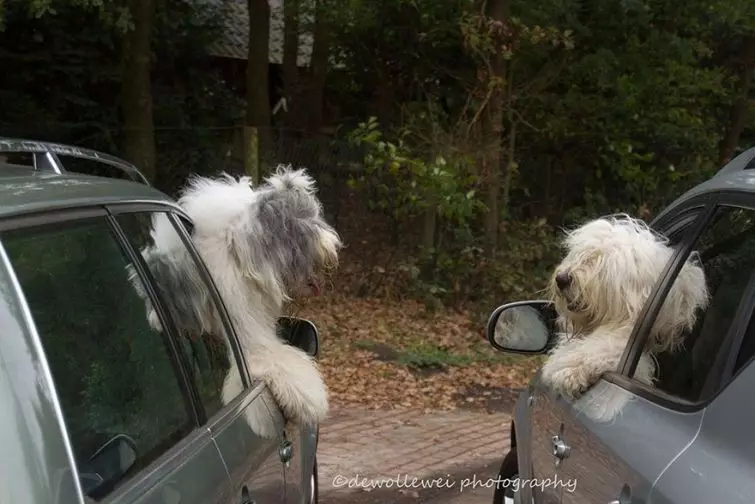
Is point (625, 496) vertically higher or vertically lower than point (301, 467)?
higher

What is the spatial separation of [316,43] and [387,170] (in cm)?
461

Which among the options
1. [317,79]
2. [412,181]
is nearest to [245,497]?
[412,181]

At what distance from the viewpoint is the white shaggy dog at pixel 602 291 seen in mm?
3113

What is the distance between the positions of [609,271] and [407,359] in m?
5.81

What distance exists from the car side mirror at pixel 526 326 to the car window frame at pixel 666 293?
2.49ft

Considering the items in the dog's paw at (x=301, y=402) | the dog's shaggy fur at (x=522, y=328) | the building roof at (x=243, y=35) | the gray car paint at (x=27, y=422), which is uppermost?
the building roof at (x=243, y=35)

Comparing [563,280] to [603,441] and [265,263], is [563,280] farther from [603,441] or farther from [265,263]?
[265,263]

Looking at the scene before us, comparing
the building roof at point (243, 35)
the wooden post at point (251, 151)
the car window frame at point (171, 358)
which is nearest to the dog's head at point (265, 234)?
the car window frame at point (171, 358)

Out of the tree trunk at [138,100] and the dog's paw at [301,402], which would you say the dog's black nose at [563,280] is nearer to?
the dog's paw at [301,402]

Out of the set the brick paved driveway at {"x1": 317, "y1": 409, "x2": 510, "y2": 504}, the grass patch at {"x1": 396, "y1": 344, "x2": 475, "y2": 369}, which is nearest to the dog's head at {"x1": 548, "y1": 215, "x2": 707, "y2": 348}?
the brick paved driveway at {"x1": 317, "y1": 409, "x2": 510, "y2": 504}

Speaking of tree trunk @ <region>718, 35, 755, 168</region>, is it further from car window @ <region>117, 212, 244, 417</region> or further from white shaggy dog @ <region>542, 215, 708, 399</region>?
car window @ <region>117, 212, 244, 417</region>

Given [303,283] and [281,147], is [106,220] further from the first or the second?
[281,147]

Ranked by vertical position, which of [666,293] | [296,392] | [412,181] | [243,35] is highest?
[243,35]

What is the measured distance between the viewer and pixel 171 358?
7.79 feet
